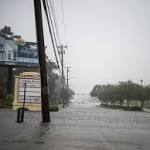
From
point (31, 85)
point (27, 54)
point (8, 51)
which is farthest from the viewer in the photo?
point (27, 54)

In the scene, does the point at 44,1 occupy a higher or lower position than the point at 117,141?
higher

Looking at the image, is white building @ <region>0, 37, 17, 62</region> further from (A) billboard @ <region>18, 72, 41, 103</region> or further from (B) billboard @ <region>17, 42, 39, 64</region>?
(A) billboard @ <region>18, 72, 41, 103</region>

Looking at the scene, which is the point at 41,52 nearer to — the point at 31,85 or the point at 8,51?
the point at 31,85

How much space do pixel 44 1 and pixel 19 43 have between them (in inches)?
1616

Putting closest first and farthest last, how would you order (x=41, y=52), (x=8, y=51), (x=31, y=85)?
(x=41, y=52) → (x=31, y=85) → (x=8, y=51)

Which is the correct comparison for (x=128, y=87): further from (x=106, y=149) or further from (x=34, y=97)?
(x=106, y=149)

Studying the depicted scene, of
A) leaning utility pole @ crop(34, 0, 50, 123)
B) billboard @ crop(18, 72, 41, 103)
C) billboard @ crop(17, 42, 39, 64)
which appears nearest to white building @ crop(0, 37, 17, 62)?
billboard @ crop(17, 42, 39, 64)

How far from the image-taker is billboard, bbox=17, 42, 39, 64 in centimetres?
5938

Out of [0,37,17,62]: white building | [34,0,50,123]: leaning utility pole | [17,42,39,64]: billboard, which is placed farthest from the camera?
[17,42,39,64]: billboard

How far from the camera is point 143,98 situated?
84.6m

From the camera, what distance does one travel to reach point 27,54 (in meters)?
59.7

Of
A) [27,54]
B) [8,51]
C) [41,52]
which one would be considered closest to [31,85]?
[41,52]

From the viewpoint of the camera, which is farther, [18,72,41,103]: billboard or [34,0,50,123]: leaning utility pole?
[18,72,41,103]: billboard

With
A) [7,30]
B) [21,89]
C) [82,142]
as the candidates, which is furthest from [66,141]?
[7,30]
